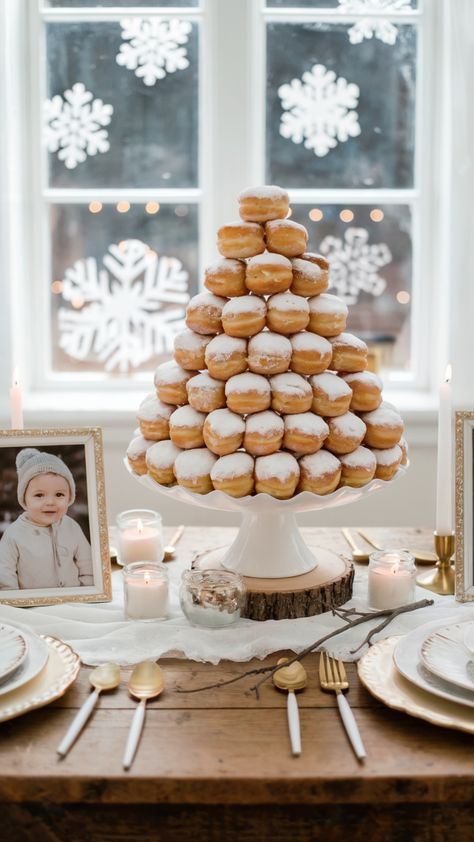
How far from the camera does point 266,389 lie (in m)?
1.20

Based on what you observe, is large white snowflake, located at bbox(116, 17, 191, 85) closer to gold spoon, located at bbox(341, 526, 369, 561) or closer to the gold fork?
gold spoon, located at bbox(341, 526, 369, 561)

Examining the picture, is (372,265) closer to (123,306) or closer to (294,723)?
(123,306)

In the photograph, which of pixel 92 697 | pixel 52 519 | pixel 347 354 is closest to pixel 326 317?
pixel 347 354

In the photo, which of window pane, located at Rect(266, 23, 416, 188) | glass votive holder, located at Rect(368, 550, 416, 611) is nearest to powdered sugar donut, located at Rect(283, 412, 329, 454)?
glass votive holder, located at Rect(368, 550, 416, 611)

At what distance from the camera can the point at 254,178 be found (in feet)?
8.80

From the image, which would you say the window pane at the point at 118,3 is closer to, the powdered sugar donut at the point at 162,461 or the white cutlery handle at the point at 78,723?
the powdered sugar donut at the point at 162,461

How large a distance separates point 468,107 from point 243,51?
702mm


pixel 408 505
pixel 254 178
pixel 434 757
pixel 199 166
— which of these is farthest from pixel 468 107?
pixel 434 757

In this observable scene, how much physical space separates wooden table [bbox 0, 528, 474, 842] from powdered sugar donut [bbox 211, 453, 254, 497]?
356mm

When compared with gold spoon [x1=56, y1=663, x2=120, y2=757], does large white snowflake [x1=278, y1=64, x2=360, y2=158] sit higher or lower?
higher

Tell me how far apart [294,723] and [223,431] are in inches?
16.7

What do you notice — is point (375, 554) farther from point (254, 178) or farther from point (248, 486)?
point (254, 178)

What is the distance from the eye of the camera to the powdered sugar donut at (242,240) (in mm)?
1274

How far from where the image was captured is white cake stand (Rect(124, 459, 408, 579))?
46.9 inches
